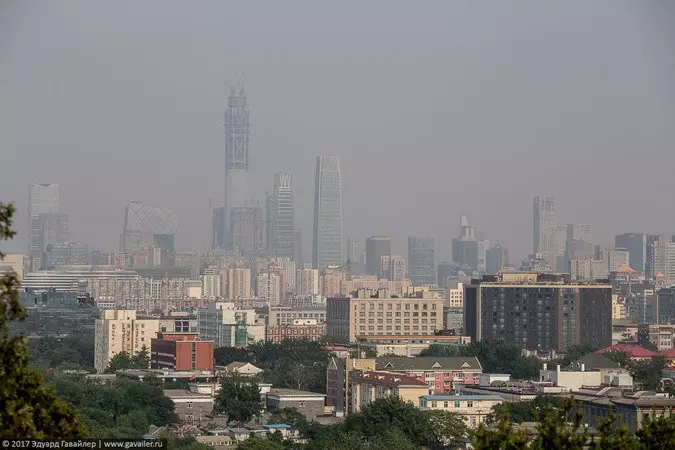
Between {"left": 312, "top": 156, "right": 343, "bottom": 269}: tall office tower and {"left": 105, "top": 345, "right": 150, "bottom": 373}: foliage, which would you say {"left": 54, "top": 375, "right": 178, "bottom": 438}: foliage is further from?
{"left": 312, "top": 156, "right": 343, "bottom": 269}: tall office tower

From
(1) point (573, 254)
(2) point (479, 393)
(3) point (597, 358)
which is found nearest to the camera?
(2) point (479, 393)

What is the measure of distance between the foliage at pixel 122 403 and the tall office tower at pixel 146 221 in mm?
131808

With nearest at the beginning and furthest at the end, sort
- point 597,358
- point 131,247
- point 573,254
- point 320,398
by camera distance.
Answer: point 320,398, point 597,358, point 573,254, point 131,247

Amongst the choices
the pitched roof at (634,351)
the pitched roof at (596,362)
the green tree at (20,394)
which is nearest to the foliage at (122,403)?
the pitched roof at (596,362)

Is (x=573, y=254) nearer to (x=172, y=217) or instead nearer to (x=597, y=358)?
(x=172, y=217)

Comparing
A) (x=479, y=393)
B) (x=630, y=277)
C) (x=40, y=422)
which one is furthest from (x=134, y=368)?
(x=630, y=277)

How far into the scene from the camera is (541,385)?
46.2 meters

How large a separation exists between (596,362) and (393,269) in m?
106

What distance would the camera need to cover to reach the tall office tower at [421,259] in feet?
539

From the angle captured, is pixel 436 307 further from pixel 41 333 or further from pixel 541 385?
pixel 541 385

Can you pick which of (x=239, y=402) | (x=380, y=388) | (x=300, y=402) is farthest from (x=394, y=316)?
(x=239, y=402)

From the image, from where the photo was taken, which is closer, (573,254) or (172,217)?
(573,254)

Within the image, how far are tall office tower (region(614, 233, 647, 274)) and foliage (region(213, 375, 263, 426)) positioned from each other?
110 metres

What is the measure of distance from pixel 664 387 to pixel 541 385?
291 centimetres
